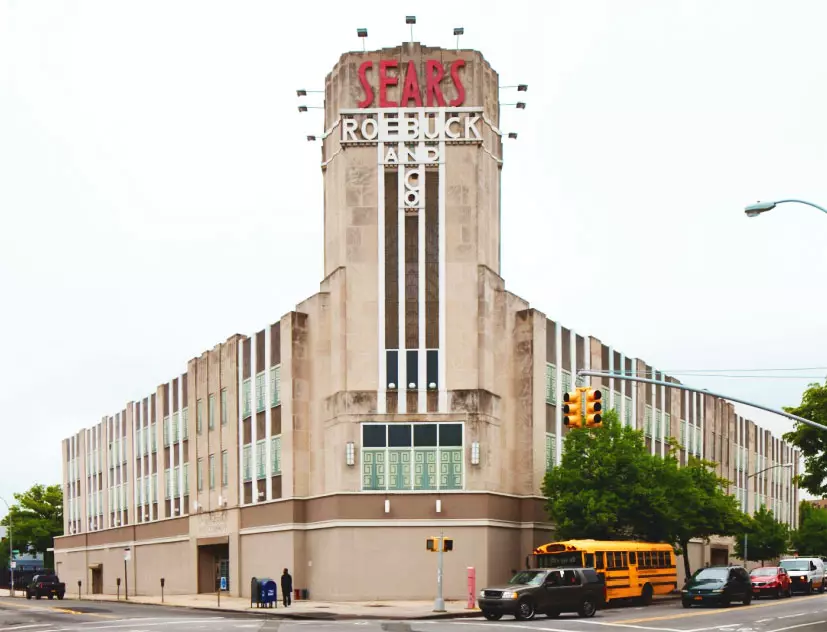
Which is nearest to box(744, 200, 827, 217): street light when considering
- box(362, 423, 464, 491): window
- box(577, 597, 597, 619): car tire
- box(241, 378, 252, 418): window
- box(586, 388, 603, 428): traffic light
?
box(586, 388, 603, 428): traffic light

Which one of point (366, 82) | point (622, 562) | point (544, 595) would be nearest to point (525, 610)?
point (544, 595)

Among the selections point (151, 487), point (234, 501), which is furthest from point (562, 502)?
point (151, 487)

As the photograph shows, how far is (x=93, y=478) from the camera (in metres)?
95.6

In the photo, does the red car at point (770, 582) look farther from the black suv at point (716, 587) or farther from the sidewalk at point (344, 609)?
the sidewalk at point (344, 609)

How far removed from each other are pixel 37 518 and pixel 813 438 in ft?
315

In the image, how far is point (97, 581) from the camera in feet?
297

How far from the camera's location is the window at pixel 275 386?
5919cm

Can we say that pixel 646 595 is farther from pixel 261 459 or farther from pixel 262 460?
pixel 261 459

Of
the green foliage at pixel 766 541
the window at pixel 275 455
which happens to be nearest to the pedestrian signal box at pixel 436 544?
the window at pixel 275 455

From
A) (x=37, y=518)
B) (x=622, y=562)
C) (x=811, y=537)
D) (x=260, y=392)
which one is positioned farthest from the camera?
(x=37, y=518)

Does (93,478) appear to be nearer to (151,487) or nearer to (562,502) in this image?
(151,487)

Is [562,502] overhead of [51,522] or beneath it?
overhead

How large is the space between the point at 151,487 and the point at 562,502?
1397 inches

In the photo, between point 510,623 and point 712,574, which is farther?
A: point 712,574
